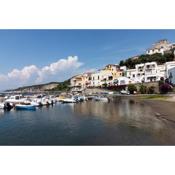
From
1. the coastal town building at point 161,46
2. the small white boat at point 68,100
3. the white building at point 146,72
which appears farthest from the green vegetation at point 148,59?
the small white boat at point 68,100

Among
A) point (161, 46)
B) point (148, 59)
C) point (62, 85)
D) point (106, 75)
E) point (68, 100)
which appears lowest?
point (68, 100)

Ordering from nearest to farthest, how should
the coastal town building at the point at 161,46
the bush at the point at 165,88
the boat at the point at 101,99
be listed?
the coastal town building at the point at 161,46
the bush at the point at 165,88
the boat at the point at 101,99

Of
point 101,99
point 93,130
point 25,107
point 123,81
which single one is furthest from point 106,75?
point 25,107

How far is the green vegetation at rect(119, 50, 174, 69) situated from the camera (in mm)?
6168

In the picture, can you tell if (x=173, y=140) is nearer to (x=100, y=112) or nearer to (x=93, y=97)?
(x=100, y=112)

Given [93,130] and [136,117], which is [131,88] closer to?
[136,117]

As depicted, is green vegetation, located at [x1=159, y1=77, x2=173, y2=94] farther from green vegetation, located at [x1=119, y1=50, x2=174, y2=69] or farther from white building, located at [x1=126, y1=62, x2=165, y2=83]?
green vegetation, located at [x1=119, y1=50, x2=174, y2=69]

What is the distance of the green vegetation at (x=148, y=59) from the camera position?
617 centimetres

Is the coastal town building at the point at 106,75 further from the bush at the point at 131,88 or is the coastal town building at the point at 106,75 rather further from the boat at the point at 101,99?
the boat at the point at 101,99

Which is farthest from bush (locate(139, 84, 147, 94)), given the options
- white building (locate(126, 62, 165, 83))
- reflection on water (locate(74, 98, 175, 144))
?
reflection on water (locate(74, 98, 175, 144))

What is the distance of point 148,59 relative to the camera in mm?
6527

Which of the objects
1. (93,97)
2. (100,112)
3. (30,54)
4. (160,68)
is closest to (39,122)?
(30,54)

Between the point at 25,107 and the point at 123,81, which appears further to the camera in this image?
the point at 25,107
